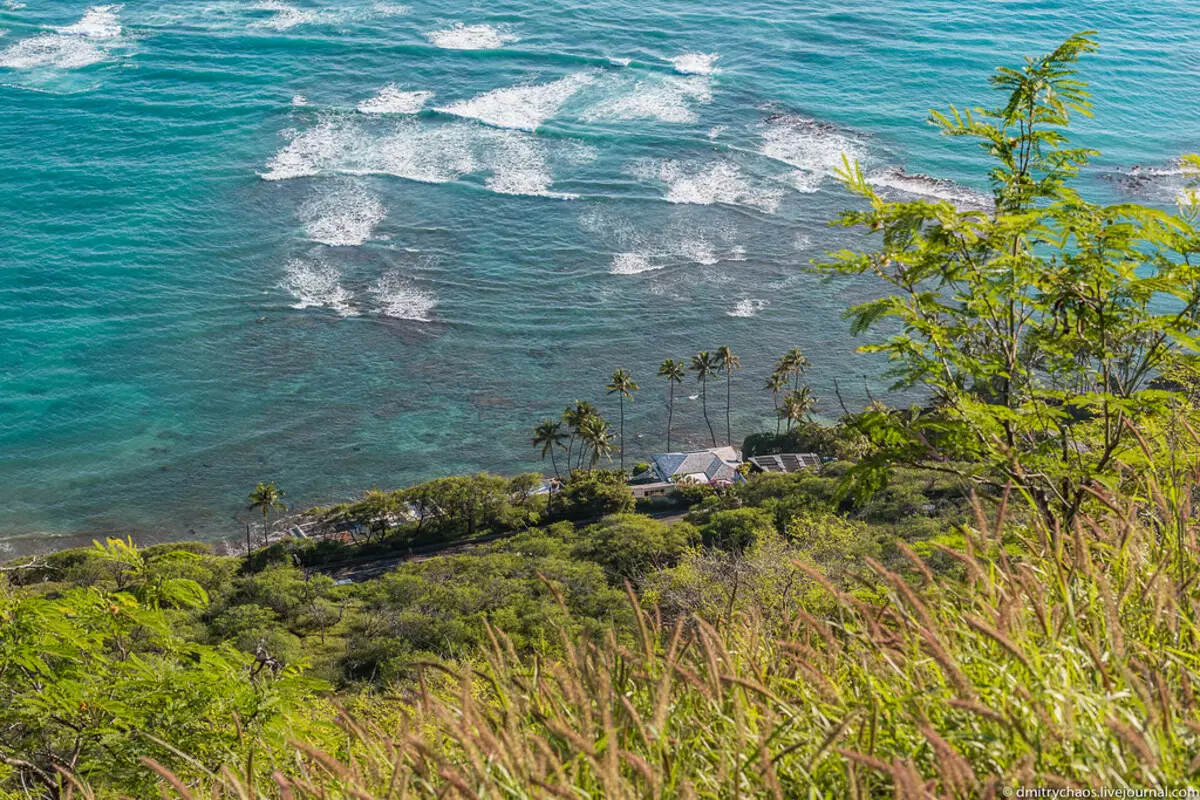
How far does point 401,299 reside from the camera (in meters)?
80.9

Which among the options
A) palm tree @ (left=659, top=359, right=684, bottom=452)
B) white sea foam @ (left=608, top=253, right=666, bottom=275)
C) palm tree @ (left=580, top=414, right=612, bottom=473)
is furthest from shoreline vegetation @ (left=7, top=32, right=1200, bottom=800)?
white sea foam @ (left=608, top=253, right=666, bottom=275)

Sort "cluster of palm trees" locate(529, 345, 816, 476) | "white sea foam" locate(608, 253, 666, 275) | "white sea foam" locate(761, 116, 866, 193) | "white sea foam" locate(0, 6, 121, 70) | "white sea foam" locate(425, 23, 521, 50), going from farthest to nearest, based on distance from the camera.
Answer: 1. "white sea foam" locate(425, 23, 521, 50)
2. "white sea foam" locate(0, 6, 121, 70)
3. "white sea foam" locate(761, 116, 866, 193)
4. "white sea foam" locate(608, 253, 666, 275)
5. "cluster of palm trees" locate(529, 345, 816, 476)

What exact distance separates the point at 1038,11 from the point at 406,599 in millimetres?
125806

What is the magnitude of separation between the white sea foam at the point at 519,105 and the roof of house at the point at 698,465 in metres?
45.4

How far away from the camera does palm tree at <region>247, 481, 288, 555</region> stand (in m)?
59.7

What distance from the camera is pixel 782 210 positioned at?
91.8 m

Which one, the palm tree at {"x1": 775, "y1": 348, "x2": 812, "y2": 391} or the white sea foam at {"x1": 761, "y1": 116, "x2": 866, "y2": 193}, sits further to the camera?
the white sea foam at {"x1": 761, "y1": 116, "x2": 866, "y2": 193}

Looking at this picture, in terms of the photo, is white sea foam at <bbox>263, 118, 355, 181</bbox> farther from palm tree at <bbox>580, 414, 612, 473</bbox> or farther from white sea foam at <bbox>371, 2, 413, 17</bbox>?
palm tree at <bbox>580, 414, 612, 473</bbox>

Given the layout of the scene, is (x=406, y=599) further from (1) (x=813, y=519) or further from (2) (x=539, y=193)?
(2) (x=539, y=193)

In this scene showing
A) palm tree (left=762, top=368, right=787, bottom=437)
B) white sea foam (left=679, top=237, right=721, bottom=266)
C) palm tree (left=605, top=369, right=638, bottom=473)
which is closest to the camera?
palm tree (left=605, top=369, right=638, bottom=473)

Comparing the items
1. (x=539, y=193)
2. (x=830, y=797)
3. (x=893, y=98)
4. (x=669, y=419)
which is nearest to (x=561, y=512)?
(x=669, y=419)

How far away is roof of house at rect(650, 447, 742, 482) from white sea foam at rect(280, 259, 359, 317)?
27.0 m

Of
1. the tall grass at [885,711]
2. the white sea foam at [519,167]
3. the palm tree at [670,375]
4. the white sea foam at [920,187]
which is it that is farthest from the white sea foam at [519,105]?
the tall grass at [885,711]

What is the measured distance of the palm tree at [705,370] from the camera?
2904 inches
